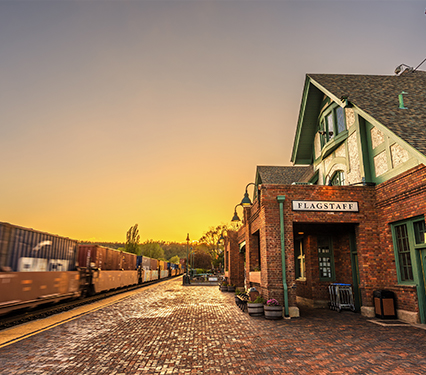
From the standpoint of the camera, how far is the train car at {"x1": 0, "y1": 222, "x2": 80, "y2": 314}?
10.2 m

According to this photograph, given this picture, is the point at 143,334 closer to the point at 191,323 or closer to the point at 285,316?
the point at 191,323

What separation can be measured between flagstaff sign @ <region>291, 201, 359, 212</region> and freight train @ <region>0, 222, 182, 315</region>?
33.2 feet

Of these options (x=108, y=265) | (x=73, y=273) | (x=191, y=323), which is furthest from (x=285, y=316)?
(x=108, y=265)

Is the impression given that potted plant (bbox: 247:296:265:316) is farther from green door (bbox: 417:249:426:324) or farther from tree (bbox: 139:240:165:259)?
tree (bbox: 139:240:165:259)

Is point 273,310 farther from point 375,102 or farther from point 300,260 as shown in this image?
point 375,102

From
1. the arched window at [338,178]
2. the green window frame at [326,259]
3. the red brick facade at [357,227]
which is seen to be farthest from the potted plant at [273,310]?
the arched window at [338,178]

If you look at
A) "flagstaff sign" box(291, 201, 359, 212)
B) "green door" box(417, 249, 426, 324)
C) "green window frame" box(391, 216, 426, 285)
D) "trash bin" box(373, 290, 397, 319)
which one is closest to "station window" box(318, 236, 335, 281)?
"flagstaff sign" box(291, 201, 359, 212)

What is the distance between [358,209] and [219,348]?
25.9 ft

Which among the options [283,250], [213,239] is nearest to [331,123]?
[283,250]

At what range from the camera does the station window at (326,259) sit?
1442cm

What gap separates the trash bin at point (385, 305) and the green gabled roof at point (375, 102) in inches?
200

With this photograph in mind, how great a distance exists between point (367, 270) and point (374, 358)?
5.79 metres

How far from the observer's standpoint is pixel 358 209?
12.0 metres

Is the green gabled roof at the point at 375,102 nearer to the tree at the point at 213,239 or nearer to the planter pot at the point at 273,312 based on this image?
the planter pot at the point at 273,312
